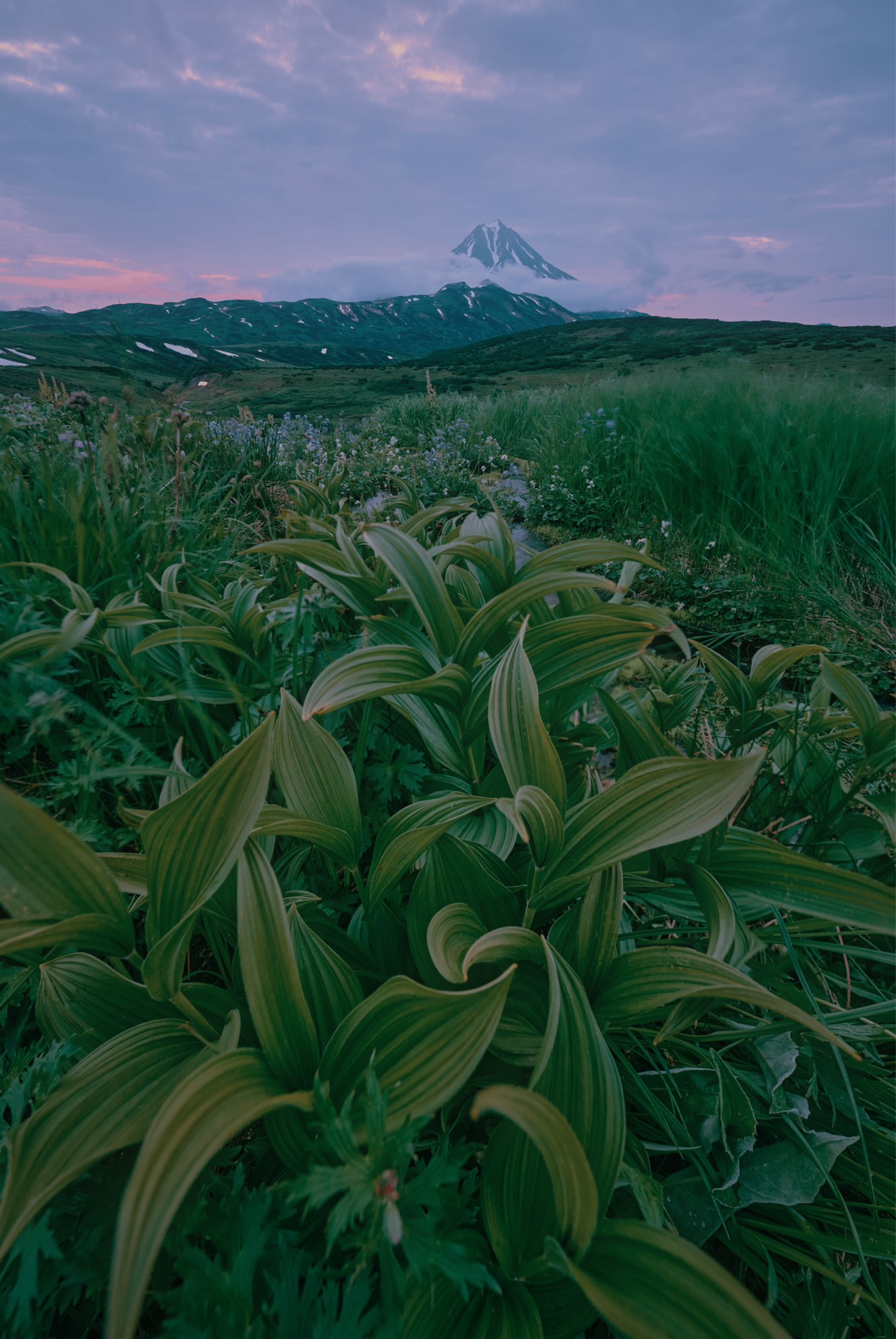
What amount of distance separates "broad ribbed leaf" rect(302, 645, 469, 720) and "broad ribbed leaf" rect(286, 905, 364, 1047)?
1.20 ft

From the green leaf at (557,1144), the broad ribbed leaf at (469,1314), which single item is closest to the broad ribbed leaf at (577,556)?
the green leaf at (557,1144)

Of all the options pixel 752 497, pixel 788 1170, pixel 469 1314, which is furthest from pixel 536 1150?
pixel 752 497

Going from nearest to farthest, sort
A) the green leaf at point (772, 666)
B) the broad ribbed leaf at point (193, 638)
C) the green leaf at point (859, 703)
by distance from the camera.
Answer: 1. the green leaf at point (859, 703)
2. the green leaf at point (772, 666)
3. the broad ribbed leaf at point (193, 638)

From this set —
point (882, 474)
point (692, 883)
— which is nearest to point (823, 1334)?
point (692, 883)

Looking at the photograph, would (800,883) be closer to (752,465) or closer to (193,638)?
(193,638)

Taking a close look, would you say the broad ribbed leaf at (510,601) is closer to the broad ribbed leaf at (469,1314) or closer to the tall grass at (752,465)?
the broad ribbed leaf at (469,1314)

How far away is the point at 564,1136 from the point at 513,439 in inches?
330

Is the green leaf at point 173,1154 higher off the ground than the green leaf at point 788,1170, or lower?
higher

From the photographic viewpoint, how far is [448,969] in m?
0.77

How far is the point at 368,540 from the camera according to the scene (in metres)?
1.54

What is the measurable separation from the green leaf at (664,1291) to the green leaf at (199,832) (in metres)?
0.53

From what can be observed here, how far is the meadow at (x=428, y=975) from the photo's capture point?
610mm

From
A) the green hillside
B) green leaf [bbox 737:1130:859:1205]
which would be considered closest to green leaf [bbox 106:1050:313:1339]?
green leaf [bbox 737:1130:859:1205]

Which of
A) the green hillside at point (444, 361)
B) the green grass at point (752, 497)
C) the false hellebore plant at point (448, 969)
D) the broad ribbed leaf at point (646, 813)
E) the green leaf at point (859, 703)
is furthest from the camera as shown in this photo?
the green hillside at point (444, 361)
